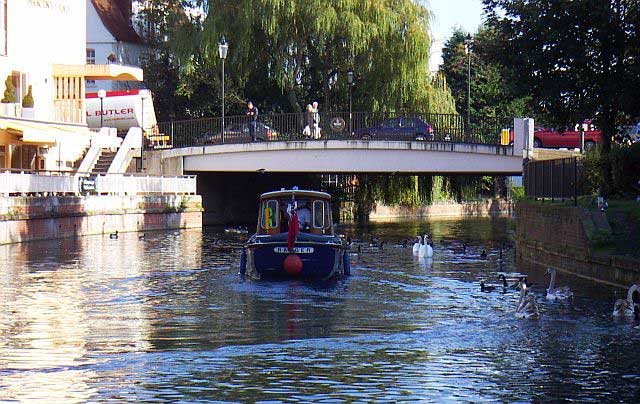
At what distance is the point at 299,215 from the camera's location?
3083cm

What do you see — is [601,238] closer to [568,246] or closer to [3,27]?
[568,246]

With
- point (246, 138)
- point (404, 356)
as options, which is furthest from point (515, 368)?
point (246, 138)

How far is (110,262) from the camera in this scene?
1332 inches

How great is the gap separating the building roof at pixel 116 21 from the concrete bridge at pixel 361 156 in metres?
24.1

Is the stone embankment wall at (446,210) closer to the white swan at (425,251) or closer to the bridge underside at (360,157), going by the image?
the bridge underside at (360,157)

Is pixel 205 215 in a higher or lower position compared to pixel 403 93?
lower

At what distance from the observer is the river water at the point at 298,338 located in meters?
14.9

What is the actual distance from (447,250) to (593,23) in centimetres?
990

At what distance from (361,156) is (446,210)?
78.3ft

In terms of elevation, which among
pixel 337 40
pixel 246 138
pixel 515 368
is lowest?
pixel 515 368

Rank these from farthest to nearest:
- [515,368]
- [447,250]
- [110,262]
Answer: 1. [447,250]
2. [110,262]
3. [515,368]

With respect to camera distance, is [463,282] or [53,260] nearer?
[463,282]

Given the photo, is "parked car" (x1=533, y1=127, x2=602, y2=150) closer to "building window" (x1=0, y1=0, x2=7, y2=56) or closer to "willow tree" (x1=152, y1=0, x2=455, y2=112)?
"willow tree" (x1=152, y1=0, x2=455, y2=112)

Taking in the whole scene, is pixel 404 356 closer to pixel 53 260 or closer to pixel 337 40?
pixel 53 260
